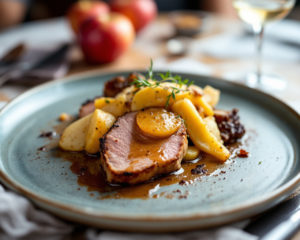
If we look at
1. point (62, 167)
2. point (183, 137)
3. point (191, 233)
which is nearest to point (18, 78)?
point (62, 167)

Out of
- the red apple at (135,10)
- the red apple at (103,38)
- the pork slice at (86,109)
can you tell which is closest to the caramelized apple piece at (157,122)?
the pork slice at (86,109)

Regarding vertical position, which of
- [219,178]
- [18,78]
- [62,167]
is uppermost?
[219,178]

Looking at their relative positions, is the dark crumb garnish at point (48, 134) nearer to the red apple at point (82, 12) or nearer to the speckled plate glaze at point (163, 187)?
the speckled plate glaze at point (163, 187)

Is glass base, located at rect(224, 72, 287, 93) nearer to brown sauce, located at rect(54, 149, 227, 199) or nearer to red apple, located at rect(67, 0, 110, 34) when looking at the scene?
brown sauce, located at rect(54, 149, 227, 199)

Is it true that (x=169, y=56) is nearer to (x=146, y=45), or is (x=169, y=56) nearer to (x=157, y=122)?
(x=146, y=45)

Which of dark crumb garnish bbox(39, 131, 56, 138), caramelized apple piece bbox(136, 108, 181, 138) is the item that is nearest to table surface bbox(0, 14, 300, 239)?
dark crumb garnish bbox(39, 131, 56, 138)

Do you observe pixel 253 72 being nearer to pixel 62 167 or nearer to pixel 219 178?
pixel 219 178
